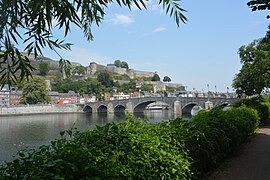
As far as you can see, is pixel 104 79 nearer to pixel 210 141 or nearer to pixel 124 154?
pixel 210 141

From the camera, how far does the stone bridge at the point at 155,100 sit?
4766 cm

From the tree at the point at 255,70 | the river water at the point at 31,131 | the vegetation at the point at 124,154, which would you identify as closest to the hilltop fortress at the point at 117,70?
the river water at the point at 31,131

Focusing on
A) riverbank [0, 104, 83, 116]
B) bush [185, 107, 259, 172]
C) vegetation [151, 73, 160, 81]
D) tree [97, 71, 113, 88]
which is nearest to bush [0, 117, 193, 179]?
bush [185, 107, 259, 172]

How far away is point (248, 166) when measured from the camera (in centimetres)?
593

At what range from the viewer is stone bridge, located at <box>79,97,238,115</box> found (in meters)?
47.7

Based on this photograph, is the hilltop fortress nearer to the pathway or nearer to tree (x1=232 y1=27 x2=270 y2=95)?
tree (x1=232 y1=27 x2=270 y2=95)

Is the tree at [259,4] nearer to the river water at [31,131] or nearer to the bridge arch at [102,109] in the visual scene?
the river water at [31,131]

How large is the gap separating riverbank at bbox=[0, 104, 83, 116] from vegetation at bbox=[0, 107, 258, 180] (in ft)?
211

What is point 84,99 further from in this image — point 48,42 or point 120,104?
point 48,42

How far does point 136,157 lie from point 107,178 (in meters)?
0.73

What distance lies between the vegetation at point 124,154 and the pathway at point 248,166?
1.08 ft

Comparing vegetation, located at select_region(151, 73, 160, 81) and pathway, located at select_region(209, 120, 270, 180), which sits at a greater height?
vegetation, located at select_region(151, 73, 160, 81)

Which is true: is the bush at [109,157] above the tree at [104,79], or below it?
below

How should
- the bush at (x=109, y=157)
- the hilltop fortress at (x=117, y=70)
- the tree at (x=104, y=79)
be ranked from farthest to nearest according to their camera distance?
the hilltop fortress at (x=117, y=70)
the tree at (x=104, y=79)
the bush at (x=109, y=157)
